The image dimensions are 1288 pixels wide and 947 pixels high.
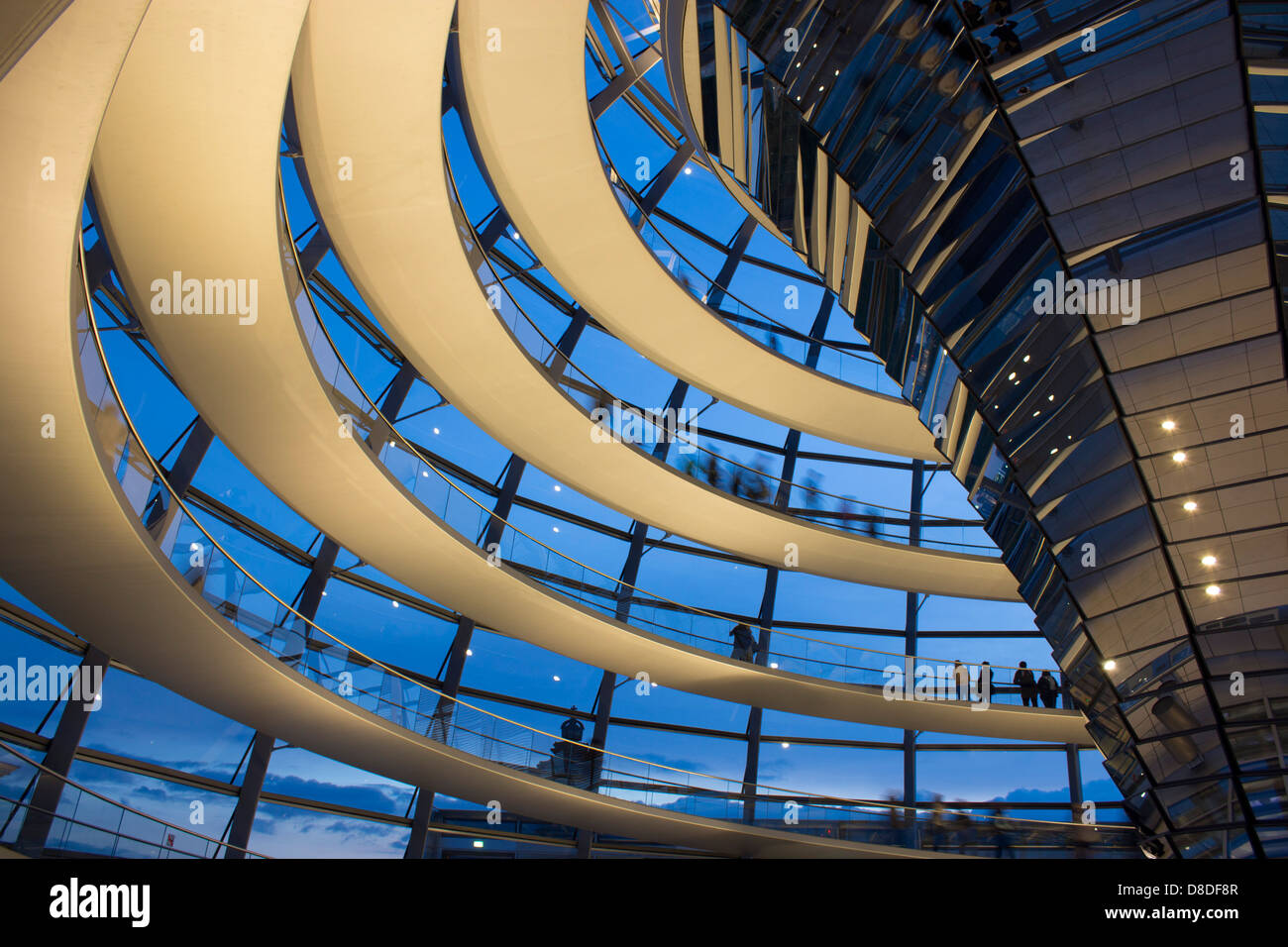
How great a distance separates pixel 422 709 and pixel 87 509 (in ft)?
24.4

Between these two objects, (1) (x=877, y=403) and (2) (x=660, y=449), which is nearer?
→ (1) (x=877, y=403)

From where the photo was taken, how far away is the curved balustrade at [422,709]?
399 inches

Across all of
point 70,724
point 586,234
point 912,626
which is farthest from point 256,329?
point 912,626

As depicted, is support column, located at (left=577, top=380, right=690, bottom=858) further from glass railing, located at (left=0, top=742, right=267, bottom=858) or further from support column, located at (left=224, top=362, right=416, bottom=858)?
glass railing, located at (left=0, top=742, right=267, bottom=858)

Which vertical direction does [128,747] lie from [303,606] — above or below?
below

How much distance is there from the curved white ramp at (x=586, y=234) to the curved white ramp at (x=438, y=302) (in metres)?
1.37

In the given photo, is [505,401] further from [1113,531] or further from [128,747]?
[1113,531]

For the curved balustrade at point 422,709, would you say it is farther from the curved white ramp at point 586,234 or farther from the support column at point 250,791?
the curved white ramp at point 586,234

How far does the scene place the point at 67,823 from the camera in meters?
11.4

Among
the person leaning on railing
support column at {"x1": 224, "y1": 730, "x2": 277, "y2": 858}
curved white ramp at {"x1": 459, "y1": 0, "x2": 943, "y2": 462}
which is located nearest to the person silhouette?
curved white ramp at {"x1": 459, "y1": 0, "x2": 943, "y2": 462}

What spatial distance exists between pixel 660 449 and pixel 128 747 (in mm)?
10822

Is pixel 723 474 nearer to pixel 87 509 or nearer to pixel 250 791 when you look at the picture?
pixel 250 791

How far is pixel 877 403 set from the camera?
61.9ft
